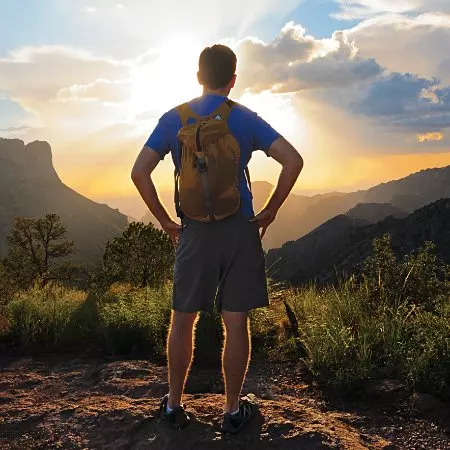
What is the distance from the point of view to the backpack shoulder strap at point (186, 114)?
9.64 feet

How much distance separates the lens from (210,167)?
111 inches

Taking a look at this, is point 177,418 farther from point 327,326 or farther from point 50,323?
point 50,323

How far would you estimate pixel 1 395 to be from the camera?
4.51 meters

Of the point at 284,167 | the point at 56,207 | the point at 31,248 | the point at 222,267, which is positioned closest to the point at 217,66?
the point at 284,167

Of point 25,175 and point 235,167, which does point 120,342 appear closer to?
point 235,167

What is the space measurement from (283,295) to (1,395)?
4710 millimetres

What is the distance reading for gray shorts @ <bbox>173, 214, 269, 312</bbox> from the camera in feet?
9.82

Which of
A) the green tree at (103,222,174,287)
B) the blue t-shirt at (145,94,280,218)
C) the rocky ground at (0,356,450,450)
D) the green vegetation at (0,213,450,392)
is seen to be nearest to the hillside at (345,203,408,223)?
the green tree at (103,222,174,287)

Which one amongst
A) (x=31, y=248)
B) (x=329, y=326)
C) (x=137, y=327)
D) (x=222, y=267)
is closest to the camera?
(x=222, y=267)

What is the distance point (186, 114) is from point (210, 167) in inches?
15.1

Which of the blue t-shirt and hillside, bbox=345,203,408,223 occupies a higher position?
hillside, bbox=345,203,408,223

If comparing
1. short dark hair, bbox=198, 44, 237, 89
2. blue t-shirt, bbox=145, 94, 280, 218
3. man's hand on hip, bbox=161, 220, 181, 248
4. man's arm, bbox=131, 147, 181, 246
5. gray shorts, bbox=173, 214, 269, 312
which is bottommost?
gray shorts, bbox=173, 214, 269, 312

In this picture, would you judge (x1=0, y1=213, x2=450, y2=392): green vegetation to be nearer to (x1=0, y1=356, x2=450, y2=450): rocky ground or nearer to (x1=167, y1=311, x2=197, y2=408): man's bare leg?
(x1=0, y1=356, x2=450, y2=450): rocky ground

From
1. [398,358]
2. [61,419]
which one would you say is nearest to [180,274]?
[61,419]
